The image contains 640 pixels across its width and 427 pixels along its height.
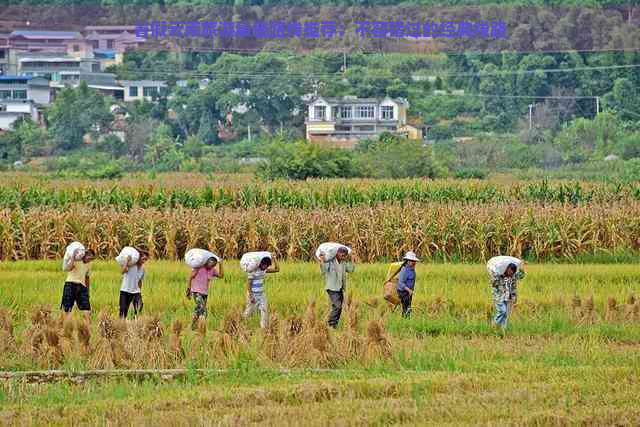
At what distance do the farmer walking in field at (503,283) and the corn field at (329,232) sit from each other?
377 inches

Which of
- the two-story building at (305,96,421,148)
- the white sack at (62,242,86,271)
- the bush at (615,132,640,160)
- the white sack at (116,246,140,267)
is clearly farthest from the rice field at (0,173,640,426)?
the two-story building at (305,96,421,148)

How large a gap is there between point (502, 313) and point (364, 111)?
70.4 metres

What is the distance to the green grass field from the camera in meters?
12.2

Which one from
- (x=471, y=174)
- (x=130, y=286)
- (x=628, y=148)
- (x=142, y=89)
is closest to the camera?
(x=130, y=286)

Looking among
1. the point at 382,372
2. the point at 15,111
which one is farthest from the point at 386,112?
the point at 382,372

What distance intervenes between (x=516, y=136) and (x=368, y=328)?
70.4 metres

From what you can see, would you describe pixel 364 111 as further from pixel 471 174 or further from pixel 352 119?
pixel 471 174

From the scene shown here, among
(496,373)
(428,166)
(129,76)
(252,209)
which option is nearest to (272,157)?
(428,166)

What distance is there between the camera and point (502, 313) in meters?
17.3

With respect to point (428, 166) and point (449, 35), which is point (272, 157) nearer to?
point (428, 166)

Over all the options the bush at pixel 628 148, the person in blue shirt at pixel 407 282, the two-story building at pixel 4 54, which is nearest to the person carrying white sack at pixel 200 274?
the person in blue shirt at pixel 407 282

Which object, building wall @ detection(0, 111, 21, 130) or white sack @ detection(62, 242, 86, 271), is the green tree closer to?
building wall @ detection(0, 111, 21, 130)

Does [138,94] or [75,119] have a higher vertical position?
[138,94]

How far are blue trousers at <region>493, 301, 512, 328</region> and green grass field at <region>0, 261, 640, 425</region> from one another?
171 millimetres
